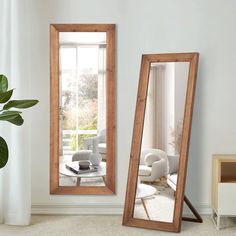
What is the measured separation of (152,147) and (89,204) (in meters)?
0.89

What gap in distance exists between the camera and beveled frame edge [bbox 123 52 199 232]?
3.27 metres

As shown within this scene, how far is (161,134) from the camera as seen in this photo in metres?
3.42

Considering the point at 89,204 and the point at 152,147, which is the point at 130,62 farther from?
the point at 89,204

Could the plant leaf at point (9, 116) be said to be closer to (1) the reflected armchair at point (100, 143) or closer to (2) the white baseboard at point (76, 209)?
(1) the reflected armchair at point (100, 143)

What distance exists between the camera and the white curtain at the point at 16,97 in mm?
3328

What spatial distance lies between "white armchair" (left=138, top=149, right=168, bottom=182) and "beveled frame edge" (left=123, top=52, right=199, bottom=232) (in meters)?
0.06

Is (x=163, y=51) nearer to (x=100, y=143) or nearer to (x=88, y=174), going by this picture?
(x=100, y=143)

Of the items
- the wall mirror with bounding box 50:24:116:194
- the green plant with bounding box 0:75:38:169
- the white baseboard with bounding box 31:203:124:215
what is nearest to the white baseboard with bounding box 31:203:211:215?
the white baseboard with bounding box 31:203:124:215

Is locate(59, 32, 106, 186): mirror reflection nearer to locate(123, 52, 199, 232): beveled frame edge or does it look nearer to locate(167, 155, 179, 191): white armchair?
locate(123, 52, 199, 232): beveled frame edge

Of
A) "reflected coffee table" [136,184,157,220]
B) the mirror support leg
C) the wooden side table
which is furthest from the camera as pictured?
the mirror support leg

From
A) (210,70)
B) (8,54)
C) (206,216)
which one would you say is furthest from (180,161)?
(8,54)

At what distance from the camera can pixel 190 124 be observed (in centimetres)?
335

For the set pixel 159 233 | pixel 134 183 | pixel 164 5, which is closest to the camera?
pixel 159 233

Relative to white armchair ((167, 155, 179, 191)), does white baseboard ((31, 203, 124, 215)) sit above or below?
below
